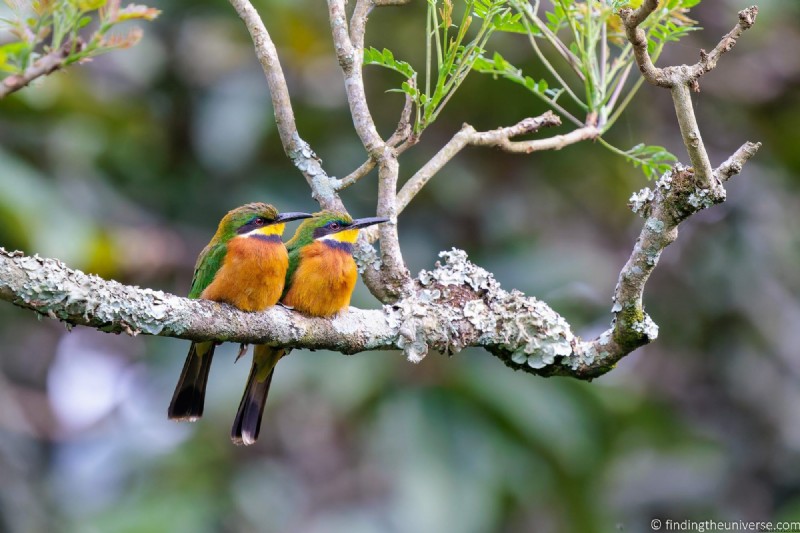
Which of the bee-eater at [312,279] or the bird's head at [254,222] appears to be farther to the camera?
the bird's head at [254,222]

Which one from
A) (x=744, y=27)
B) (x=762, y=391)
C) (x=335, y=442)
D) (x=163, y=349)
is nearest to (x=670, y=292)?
(x=762, y=391)

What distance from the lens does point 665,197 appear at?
99.5 inches

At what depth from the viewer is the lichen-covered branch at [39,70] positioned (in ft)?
5.73

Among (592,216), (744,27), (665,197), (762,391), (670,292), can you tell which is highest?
(592,216)

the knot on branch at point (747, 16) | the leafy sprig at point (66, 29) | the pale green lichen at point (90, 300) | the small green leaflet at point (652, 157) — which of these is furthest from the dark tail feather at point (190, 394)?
the knot on branch at point (747, 16)

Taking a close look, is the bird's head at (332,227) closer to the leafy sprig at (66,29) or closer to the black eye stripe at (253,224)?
the black eye stripe at (253,224)

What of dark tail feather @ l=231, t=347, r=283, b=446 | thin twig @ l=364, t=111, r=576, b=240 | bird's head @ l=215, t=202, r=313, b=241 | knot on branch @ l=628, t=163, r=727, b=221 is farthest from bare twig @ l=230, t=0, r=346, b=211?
knot on branch @ l=628, t=163, r=727, b=221

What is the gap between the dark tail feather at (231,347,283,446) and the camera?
351 centimetres

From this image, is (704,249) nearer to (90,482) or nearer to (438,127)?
(438,127)

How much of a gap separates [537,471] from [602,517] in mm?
511

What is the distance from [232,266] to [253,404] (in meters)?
0.63

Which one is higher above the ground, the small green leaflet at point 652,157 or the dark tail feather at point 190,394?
the small green leaflet at point 652,157

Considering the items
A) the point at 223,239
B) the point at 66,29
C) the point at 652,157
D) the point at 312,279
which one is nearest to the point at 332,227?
the point at 312,279

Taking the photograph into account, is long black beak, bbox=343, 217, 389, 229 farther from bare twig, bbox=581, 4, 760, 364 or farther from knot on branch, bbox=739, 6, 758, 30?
knot on branch, bbox=739, 6, 758, 30
